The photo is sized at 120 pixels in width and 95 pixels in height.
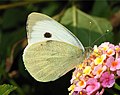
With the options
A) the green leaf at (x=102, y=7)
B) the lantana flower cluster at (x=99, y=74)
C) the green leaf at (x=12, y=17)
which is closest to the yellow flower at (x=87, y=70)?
the lantana flower cluster at (x=99, y=74)

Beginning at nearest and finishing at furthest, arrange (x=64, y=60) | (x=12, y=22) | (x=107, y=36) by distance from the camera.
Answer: (x=64, y=60) → (x=107, y=36) → (x=12, y=22)

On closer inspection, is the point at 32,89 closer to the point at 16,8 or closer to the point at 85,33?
the point at 85,33

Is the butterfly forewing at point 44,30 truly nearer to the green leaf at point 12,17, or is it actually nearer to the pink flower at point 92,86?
the pink flower at point 92,86

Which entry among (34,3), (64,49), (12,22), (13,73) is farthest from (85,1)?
(64,49)

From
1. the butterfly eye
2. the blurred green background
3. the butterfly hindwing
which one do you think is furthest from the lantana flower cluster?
the blurred green background

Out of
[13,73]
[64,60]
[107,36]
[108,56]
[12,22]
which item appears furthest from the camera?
[12,22]

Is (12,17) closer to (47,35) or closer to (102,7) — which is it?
(102,7)
